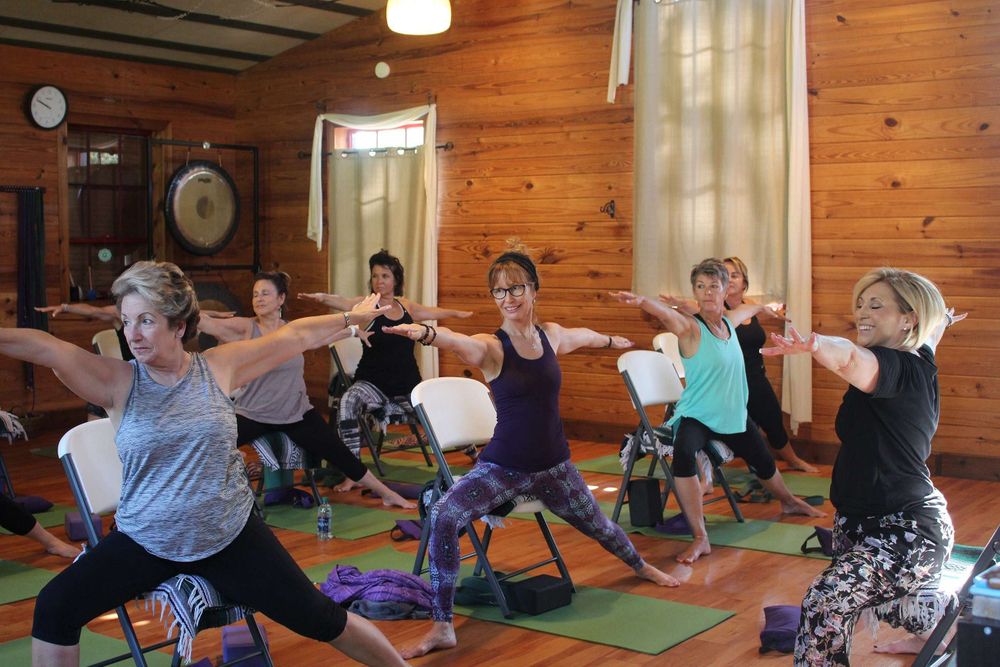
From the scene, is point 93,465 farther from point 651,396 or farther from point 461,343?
point 651,396

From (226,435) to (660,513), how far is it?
8.99ft

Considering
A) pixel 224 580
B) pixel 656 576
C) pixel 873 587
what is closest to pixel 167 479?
pixel 224 580

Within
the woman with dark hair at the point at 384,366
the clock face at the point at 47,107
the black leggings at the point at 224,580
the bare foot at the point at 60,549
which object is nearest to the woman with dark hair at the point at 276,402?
the woman with dark hair at the point at 384,366

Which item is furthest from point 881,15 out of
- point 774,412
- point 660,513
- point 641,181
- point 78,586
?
point 78,586

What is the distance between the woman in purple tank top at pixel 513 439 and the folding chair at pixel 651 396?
1.07 meters

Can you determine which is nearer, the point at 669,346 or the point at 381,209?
the point at 669,346

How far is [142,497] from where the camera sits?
8.43 feet

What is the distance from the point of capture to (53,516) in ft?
17.3

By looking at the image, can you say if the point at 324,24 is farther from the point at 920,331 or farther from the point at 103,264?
the point at 920,331

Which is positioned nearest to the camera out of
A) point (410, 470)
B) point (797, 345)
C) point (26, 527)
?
point (797, 345)

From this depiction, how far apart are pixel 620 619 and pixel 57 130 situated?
19.3ft

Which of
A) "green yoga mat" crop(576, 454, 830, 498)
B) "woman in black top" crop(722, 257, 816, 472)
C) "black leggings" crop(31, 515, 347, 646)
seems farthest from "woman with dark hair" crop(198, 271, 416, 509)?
"black leggings" crop(31, 515, 347, 646)

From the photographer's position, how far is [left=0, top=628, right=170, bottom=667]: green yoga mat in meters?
3.36

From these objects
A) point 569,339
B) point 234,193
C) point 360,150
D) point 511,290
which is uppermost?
point 360,150
